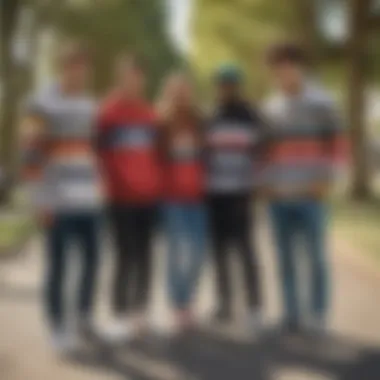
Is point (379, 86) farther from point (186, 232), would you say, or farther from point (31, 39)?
point (31, 39)

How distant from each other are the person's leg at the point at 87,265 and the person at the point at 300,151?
33 centimetres

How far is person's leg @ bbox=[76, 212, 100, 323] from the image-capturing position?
1.48 meters

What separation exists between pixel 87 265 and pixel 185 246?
19 cm

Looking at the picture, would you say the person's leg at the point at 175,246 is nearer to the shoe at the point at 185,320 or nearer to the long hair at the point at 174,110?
the shoe at the point at 185,320

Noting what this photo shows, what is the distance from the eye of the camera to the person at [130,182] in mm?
1460

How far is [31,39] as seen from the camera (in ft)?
4.90

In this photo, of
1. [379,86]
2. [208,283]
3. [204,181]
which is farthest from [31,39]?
[379,86]

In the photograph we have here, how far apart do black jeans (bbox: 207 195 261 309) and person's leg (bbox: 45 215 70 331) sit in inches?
10.9

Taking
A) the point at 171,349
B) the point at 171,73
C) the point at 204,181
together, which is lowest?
the point at 171,349

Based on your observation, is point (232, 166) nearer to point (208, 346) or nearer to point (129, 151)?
point (129, 151)

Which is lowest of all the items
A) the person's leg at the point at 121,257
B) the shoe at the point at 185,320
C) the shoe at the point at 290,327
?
the shoe at the point at 185,320

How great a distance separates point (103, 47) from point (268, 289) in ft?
1.80

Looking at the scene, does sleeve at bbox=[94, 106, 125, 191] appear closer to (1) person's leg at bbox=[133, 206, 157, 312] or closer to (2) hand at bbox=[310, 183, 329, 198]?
(1) person's leg at bbox=[133, 206, 157, 312]

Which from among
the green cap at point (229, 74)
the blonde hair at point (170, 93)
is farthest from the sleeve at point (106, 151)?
the green cap at point (229, 74)
